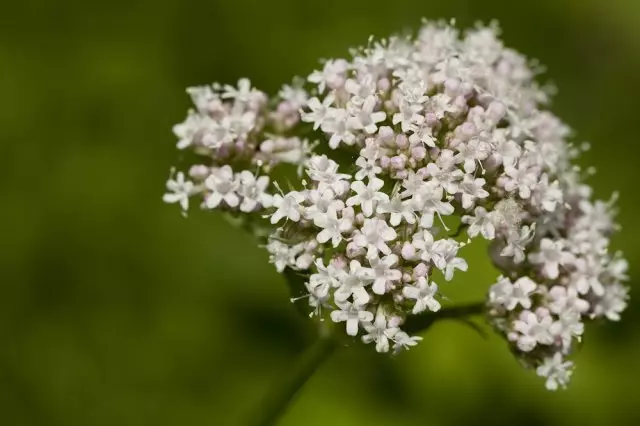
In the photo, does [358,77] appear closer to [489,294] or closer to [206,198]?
[206,198]

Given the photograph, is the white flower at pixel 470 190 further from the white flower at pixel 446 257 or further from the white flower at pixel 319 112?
the white flower at pixel 319 112

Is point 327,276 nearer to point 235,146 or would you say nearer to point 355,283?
point 355,283

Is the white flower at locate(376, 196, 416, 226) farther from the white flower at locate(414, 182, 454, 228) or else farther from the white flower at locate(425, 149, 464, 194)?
the white flower at locate(425, 149, 464, 194)

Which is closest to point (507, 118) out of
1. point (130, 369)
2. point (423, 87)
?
point (423, 87)

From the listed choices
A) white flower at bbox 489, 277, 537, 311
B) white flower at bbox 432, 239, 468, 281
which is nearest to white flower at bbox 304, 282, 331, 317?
white flower at bbox 432, 239, 468, 281

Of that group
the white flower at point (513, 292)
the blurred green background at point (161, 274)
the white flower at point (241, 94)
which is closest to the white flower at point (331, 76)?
the white flower at point (241, 94)

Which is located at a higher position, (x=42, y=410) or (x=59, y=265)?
(x=59, y=265)
